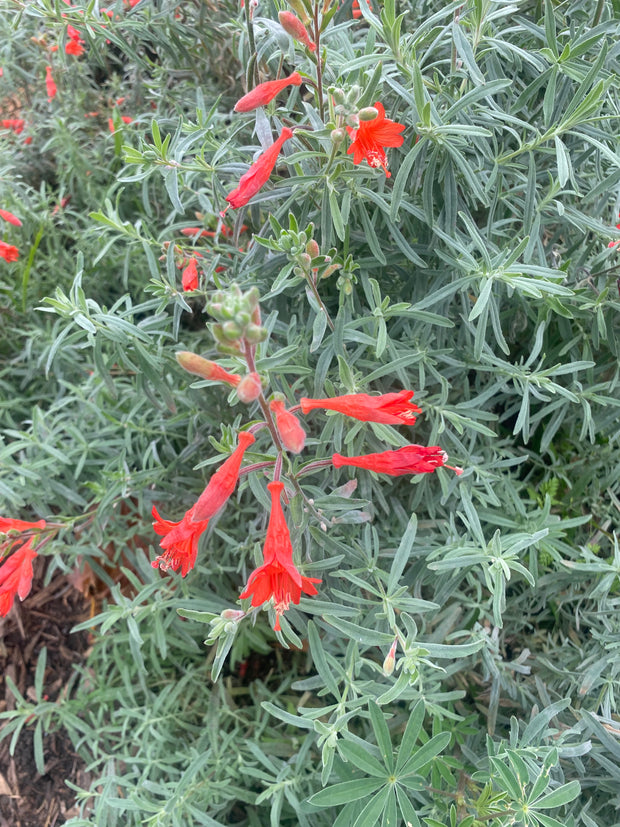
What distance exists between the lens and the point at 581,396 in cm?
207

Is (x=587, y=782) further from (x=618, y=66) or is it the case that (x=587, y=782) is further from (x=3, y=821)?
(x=3, y=821)

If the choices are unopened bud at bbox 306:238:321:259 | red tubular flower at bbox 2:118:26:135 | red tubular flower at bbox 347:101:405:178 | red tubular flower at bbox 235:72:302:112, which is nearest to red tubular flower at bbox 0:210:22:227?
red tubular flower at bbox 2:118:26:135

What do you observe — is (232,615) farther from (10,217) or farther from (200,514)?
(10,217)

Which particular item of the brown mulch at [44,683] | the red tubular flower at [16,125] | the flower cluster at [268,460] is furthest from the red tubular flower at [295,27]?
the red tubular flower at [16,125]

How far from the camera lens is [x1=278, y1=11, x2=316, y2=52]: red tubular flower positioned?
4.88 feet

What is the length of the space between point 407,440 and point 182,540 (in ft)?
3.11

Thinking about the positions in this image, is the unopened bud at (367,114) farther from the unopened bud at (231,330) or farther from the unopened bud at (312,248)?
the unopened bud at (231,330)

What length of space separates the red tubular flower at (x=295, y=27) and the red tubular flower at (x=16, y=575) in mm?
1720

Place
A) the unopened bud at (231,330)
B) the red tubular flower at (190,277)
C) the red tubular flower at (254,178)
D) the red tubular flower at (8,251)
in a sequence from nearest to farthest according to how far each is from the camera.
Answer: the unopened bud at (231,330)
the red tubular flower at (254,178)
the red tubular flower at (190,277)
the red tubular flower at (8,251)

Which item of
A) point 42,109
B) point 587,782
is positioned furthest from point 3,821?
point 42,109

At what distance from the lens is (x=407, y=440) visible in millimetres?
2158

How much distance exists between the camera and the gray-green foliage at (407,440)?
1682 millimetres

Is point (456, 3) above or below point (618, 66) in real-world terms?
above

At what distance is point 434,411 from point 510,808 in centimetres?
116
